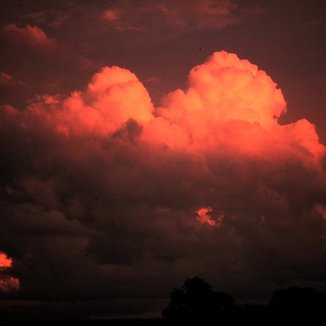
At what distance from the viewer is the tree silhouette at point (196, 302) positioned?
122312mm

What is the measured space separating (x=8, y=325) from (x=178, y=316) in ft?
156

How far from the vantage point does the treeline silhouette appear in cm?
10812

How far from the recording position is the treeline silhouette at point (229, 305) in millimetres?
108125

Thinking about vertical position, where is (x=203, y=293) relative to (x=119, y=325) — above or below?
above

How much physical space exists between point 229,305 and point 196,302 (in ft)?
28.4

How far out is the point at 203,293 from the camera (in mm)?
124688

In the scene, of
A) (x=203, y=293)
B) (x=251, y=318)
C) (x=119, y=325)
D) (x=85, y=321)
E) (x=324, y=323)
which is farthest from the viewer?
(x=85, y=321)

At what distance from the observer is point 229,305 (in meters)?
127

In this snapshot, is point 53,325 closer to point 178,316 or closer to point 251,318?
point 178,316

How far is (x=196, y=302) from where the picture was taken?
12438 centimetres

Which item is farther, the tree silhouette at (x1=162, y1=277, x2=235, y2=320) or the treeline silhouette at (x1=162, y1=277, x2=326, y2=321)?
the tree silhouette at (x1=162, y1=277, x2=235, y2=320)

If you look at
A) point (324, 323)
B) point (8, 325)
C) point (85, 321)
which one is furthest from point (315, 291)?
point (8, 325)

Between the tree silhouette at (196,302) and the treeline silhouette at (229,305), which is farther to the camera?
the tree silhouette at (196,302)

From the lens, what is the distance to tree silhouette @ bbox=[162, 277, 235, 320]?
4815 inches
